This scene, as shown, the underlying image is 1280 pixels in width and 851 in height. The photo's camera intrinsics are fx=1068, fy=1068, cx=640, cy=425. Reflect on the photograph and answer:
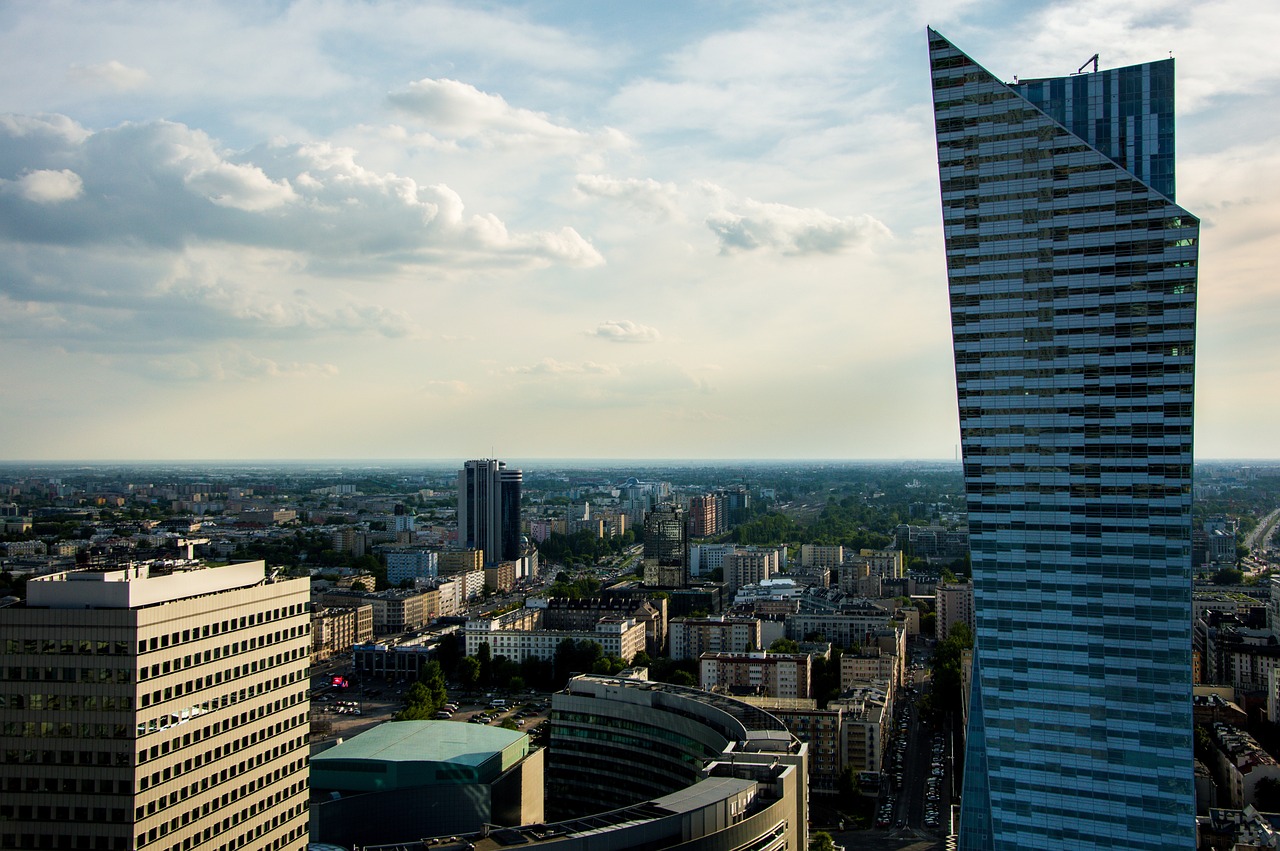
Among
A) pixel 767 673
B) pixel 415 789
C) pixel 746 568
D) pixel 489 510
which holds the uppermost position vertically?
pixel 489 510

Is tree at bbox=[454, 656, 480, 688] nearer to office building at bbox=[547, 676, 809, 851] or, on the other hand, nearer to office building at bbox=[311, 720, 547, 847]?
office building at bbox=[311, 720, 547, 847]

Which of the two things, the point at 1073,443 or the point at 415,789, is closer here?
the point at 1073,443

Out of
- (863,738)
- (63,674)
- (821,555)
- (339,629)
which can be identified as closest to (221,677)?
(63,674)

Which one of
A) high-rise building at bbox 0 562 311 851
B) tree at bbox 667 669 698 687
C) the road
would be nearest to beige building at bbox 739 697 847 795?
tree at bbox 667 669 698 687

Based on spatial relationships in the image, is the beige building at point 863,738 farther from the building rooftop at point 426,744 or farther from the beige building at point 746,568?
the beige building at point 746,568

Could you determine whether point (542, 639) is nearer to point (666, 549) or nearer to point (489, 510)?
point (666, 549)

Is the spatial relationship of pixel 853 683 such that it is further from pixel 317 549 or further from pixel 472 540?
pixel 317 549
